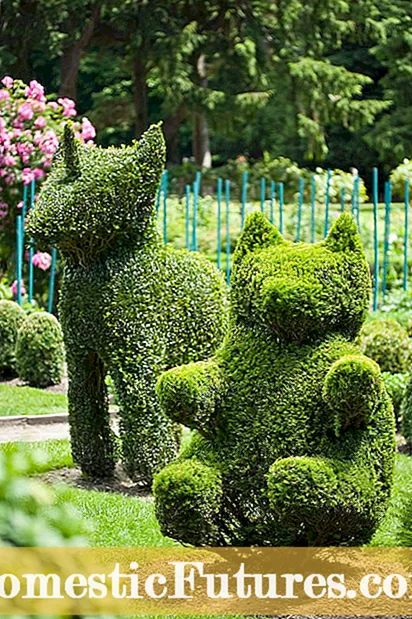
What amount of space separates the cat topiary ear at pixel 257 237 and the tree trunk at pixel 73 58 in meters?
22.2

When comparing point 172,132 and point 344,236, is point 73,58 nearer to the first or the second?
point 172,132

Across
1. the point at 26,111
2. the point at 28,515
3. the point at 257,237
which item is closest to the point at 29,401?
the point at 26,111

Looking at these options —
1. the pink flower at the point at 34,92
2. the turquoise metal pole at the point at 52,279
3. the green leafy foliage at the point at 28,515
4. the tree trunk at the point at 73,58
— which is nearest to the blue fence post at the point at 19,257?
the turquoise metal pole at the point at 52,279

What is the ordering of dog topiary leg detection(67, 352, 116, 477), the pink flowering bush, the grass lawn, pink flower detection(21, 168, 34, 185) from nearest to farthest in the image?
1. dog topiary leg detection(67, 352, 116, 477)
2. the grass lawn
3. pink flower detection(21, 168, 34, 185)
4. the pink flowering bush

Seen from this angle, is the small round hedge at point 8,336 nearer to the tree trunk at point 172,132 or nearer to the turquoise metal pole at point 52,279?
the turquoise metal pole at point 52,279

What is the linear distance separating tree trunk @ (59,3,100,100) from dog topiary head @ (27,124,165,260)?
20418 millimetres

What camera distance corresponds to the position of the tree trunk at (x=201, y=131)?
27312 mm

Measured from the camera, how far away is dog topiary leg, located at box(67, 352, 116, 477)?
23.8ft

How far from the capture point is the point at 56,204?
693 centimetres

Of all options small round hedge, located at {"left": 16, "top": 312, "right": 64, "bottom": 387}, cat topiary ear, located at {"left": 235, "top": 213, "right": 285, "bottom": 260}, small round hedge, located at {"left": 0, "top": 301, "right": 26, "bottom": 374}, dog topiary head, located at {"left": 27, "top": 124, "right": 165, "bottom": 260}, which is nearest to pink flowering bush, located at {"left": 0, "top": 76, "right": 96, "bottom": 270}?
small round hedge, located at {"left": 0, "top": 301, "right": 26, "bottom": 374}

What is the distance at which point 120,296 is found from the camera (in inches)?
277

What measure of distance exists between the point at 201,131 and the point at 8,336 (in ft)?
56.5

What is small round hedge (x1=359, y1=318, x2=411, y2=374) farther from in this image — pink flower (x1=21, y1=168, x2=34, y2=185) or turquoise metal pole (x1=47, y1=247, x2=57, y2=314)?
pink flower (x1=21, y1=168, x2=34, y2=185)

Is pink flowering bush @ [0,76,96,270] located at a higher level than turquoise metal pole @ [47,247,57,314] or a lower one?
higher
